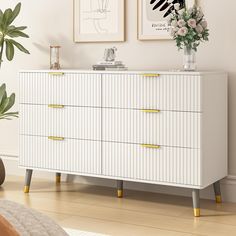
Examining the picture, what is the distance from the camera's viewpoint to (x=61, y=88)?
149 inches

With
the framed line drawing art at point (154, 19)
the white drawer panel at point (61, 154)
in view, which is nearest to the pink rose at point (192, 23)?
the framed line drawing art at point (154, 19)

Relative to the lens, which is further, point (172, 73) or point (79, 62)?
point (79, 62)

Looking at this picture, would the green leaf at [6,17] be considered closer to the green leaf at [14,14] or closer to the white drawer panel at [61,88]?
the green leaf at [14,14]

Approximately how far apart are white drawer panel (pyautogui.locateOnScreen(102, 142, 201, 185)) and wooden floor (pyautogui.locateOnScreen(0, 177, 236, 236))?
0.21 m

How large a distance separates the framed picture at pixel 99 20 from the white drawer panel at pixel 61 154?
0.86 m

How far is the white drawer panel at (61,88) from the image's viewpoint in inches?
144

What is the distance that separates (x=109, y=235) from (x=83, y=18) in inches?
74.3

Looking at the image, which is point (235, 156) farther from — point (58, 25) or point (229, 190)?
point (58, 25)

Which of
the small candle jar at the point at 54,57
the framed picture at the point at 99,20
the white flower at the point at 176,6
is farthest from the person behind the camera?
the small candle jar at the point at 54,57

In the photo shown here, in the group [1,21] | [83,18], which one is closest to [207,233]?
[83,18]

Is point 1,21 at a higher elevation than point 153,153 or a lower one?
higher

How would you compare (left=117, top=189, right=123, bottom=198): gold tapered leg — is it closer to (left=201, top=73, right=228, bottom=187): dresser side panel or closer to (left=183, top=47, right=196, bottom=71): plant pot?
(left=201, top=73, right=228, bottom=187): dresser side panel

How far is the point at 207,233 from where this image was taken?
9.86 feet

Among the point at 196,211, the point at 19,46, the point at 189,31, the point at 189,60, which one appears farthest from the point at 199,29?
the point at 19,46
